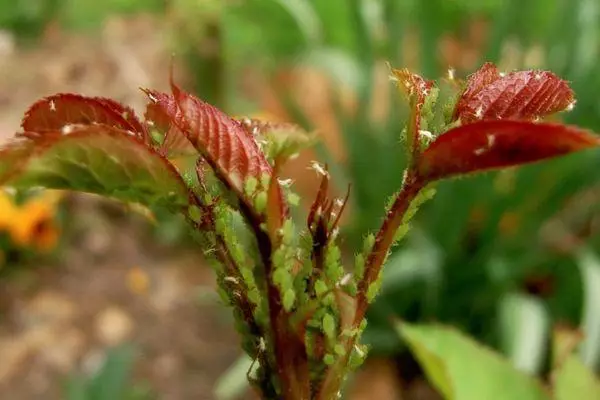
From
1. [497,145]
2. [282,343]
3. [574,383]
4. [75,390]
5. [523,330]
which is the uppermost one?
[497,145]

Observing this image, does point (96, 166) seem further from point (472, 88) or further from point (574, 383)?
point (574, 383)

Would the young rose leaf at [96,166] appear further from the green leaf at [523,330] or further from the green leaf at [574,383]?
the green leaf at [523,330]

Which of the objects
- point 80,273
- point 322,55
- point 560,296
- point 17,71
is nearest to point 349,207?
point 322,55

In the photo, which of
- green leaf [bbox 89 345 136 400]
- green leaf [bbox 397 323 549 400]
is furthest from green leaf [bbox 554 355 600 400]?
green leaf [bbox 89 345 136 400]

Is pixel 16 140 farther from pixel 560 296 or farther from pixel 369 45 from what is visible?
pixel 560 296

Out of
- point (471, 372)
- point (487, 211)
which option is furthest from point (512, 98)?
point (487, 211)

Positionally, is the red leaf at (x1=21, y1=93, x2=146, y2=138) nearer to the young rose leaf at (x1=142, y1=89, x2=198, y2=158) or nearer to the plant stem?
the young rose leaf at (x1=142, y1=89, x2=198, y2=158)

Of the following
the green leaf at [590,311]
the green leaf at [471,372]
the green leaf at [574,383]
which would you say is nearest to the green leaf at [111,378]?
the green leaf at [471,372]
